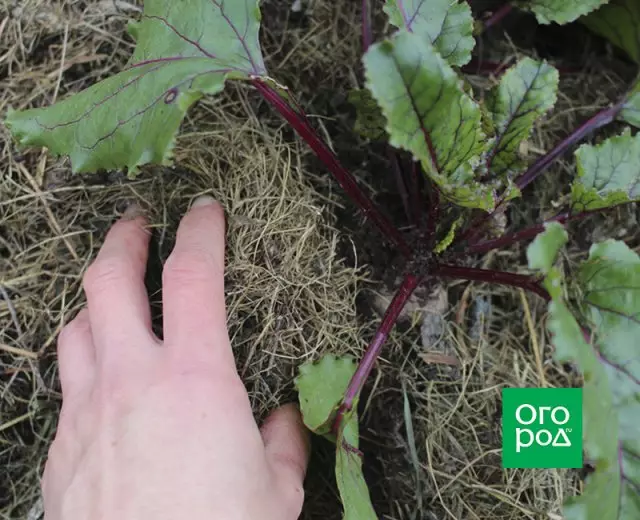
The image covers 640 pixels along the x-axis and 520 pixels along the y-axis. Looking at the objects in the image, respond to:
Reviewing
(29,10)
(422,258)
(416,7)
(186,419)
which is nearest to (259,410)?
(186,419)

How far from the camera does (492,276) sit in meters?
1.37

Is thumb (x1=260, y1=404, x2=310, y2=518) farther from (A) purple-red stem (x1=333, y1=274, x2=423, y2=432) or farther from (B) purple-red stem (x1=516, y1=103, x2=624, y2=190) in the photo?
(B) purple-red stem (x1=516, y1=103, x2=624, y2=190)

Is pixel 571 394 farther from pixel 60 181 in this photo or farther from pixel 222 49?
pixel 60 181

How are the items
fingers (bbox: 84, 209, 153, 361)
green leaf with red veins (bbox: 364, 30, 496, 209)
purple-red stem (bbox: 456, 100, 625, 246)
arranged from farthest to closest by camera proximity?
purple-red stem (bbox: 456, 100, 625, 246)
fingers (bbox: 84, 209, 153, 361)
green leaf with red veins (bbox: 364, 30, 496, 209)

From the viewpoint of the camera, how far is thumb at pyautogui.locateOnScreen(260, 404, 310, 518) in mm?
1221

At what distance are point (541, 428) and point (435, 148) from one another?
643 millimetres

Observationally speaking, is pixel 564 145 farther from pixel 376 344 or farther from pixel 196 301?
pixel 196 301

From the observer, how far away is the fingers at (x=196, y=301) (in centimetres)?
118

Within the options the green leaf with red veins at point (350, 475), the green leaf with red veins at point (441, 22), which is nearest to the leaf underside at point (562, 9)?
the green leaf with red veins at point (441, 22)

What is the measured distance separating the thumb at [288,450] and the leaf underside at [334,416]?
0.06 metres

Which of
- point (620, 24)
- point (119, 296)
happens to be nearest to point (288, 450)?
point (119, 296)

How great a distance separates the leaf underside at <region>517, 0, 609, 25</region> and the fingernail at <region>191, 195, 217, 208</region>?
771mm

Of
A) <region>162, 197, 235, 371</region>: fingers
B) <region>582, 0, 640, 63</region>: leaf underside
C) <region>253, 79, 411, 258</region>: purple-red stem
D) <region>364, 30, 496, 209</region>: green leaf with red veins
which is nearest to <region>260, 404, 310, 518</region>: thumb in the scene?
<region>162, 197, 235, 371</region>: fingers

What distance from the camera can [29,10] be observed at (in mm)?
1512
